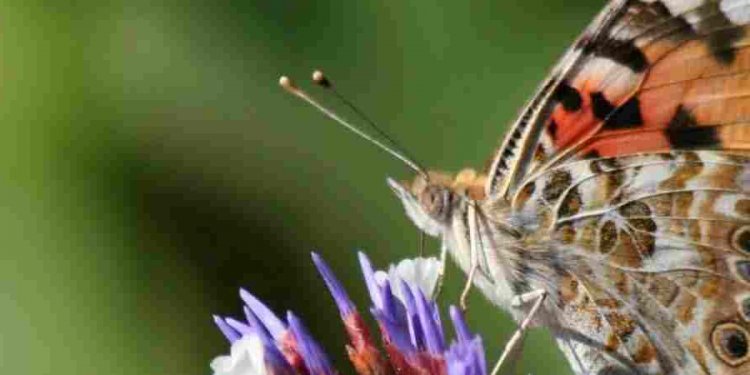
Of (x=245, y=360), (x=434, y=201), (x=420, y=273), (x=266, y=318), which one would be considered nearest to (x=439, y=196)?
(x=434, y=201)

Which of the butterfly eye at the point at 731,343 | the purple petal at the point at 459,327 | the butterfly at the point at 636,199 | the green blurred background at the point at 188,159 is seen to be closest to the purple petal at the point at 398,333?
the purple petal at the point at 459,327

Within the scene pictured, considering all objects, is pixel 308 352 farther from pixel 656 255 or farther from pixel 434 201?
pixel 656 255

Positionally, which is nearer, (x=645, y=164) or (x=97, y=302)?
(x=645, y=164)

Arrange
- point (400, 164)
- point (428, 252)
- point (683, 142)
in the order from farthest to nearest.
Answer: point (400, 164) < point (428, 252) < point (683, 142)

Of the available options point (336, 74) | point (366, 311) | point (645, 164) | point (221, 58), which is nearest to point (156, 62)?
point (221, 58)

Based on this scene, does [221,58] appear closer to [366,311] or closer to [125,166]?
[125,166]

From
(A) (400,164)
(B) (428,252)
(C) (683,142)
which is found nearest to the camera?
(C) (683,142)

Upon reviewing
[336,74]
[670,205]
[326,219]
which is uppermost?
[336,74]
